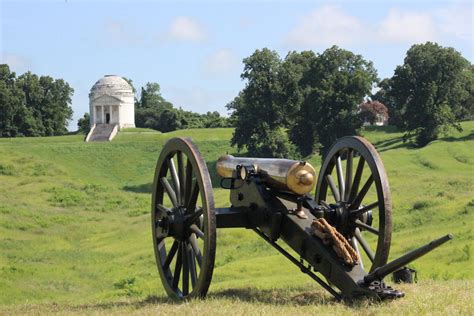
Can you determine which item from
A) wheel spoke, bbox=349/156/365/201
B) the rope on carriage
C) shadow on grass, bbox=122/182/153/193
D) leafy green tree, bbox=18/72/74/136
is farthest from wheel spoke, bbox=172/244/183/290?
leafy green tree, bbox=18/72/74/136

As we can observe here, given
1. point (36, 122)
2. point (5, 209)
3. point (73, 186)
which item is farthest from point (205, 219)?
point (36, 122)

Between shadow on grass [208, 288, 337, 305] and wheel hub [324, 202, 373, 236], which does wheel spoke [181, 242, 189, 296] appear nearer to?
shadow on grass [208, 288, 337, 305]

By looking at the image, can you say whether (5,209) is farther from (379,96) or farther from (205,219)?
(379,96)

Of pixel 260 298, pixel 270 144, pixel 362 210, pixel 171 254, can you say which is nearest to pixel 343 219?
pixel 362 210

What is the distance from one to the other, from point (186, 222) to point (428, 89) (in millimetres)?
51769

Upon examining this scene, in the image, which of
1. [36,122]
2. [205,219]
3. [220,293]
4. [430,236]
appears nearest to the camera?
[205,219]

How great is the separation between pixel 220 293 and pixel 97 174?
5444 cm

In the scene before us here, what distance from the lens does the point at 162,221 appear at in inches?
430

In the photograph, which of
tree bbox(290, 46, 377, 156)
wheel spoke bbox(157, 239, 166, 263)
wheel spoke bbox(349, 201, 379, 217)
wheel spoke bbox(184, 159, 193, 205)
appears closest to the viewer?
wheel spoke bbox(349, 201, 379, 217)

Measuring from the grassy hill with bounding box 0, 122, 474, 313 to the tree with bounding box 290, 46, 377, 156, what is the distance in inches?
95.5

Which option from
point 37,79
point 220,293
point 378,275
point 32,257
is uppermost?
point 37,79

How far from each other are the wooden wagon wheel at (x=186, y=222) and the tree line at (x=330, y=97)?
46495 millimetres

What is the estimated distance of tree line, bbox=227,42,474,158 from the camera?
58.6m

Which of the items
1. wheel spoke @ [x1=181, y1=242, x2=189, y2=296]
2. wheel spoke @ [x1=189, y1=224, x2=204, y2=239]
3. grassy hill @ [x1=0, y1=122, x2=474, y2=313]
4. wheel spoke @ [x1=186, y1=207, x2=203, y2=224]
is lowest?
grassy hill @ [x1=0, y1=122, x2=474, y2=313]
